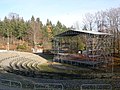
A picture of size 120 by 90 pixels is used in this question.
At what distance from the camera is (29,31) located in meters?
90.2

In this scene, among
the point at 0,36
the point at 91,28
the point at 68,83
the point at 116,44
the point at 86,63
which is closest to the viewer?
the point at 68,83

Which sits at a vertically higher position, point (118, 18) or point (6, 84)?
point (118, 18)

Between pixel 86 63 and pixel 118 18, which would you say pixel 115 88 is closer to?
pixel 86 63

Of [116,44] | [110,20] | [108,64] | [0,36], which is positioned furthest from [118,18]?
[0,36]

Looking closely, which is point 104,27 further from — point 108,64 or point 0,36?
point 0,36

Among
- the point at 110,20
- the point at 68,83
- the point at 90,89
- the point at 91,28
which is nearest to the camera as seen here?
the point at 90,89

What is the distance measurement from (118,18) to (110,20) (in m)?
2.58

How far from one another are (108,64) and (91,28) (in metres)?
33.6

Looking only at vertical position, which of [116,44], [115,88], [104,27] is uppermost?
[104,27]

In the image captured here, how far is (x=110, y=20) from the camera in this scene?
65.9 metres

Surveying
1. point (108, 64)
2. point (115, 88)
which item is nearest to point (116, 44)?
point (108, 64)

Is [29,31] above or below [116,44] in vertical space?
above

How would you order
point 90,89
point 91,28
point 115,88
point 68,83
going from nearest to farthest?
point 90,89, point 115,88, point 68,83, point 91,28

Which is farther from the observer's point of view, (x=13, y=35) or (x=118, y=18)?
(x=13, y=35)
